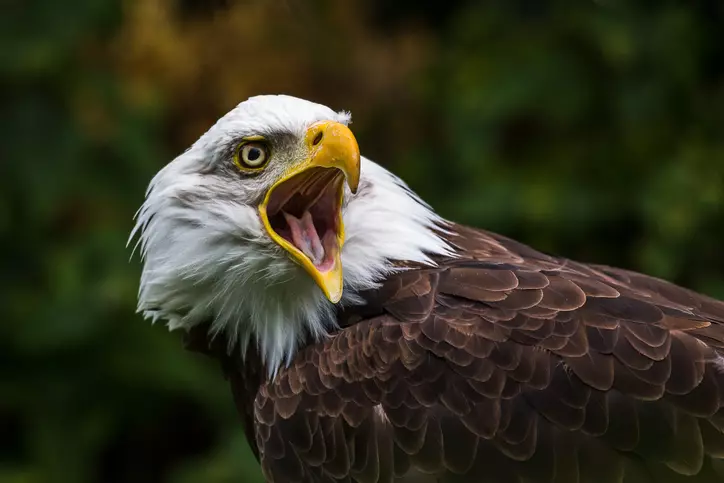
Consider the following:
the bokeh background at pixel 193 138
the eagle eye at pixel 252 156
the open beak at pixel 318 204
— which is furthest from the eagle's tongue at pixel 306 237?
the bokeh background at pixel 193 138

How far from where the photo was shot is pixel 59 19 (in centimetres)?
521

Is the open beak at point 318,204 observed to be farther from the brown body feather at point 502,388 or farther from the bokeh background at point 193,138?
the bokeh background at point 193,138

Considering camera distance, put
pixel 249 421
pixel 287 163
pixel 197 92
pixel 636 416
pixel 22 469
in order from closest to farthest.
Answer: pixel 636 416, pixel 287 163, pixel 249 421, pixel 22 469, pixel 197 92

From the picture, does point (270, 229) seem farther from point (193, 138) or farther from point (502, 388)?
point (193, 138)

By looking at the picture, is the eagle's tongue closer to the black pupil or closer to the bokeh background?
the black pupil

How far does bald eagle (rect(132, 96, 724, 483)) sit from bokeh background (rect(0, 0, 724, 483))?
1.86 metres

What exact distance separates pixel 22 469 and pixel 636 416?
3.46 metres

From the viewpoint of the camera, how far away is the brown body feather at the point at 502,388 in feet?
8.82

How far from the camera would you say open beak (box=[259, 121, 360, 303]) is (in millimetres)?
2748

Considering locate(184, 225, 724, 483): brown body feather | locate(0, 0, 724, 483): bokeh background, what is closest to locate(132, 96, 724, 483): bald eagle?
locate(184, 225, 724, 483): brown body feather

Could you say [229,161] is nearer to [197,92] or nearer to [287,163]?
[287,163]

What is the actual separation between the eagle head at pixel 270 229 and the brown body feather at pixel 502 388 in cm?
9

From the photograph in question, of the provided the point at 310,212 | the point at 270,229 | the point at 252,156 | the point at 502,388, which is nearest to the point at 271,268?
the point at 270,229

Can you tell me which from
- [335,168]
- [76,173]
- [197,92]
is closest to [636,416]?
[335,168]
